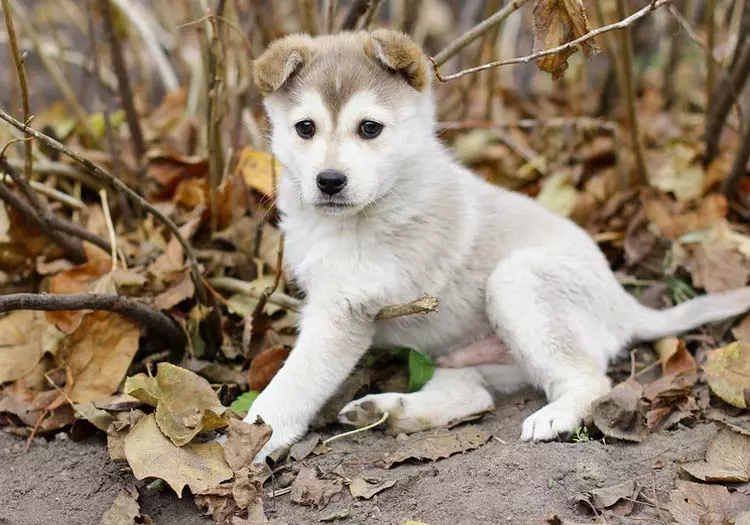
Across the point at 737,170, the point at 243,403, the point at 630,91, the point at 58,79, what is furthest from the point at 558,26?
the point at 58,79

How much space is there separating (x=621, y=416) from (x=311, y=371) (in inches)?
51.1

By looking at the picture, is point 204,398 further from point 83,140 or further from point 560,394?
point 83,140

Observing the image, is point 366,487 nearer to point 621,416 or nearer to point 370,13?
point 621,416

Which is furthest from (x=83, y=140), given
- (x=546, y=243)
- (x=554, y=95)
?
(x=554, y=95)

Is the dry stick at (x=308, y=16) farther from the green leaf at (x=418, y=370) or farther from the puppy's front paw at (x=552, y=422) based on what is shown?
the puppy's front paw at (x=552, y=422)

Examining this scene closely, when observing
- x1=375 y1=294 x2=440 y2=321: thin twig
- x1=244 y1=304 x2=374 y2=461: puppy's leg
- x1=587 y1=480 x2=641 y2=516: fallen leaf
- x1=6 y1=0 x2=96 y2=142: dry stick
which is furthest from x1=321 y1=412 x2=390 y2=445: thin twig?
x1=6 y1=0 x2=96 y2=142: dry stick

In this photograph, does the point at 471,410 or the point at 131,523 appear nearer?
the point at 131,523

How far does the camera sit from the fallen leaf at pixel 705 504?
295 centimetres

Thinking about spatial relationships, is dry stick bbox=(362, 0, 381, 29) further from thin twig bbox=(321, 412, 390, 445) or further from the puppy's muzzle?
thin twig bbox=(321, 412, 390, 445)

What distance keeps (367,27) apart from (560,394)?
2184mm

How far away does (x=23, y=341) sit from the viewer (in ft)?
13.8

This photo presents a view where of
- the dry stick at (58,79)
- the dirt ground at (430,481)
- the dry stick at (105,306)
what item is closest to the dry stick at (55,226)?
the dry stick at (105,306)

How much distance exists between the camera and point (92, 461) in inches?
138

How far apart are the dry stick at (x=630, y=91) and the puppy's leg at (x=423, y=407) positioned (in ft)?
6.77
